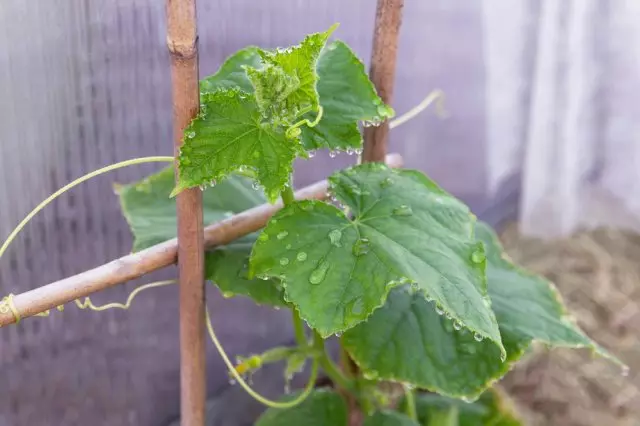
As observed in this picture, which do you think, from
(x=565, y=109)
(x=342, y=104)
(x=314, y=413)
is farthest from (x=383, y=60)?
(x=565, y=109)

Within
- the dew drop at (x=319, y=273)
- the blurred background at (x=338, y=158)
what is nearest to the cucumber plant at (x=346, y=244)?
the dew drop at (x=319, y=273)

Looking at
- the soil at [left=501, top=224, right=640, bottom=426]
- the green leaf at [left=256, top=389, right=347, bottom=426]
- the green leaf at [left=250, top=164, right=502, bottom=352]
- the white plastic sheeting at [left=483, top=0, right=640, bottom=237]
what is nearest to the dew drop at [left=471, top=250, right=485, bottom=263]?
the green leaf at [left=250, top=164, right=502, bottom=352]

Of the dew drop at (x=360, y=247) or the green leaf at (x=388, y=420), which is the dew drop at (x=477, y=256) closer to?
the dew drop at (x=360, y=247)

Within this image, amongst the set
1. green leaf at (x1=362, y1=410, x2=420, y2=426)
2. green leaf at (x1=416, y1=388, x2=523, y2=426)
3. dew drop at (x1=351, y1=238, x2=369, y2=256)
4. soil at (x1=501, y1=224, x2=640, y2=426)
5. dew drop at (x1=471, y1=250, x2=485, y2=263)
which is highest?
dew drop at (x1=351, y1=238, x2=369, y2=256)

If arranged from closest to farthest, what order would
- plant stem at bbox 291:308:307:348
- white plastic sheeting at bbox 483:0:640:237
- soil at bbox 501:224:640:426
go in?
plant stem at bbox 291:308:307:348 < soil at bbox 501:224:640:426 < white plastic sheeting at bbox 483:0:640:237

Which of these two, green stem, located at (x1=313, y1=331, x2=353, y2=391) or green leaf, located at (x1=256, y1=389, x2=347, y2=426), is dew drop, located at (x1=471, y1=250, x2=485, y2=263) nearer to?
green stem, located at (x1=313, y1=331, x2=353, y2=391)

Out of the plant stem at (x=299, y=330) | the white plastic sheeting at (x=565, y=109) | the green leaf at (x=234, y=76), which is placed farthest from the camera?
Result: the white plastic sheeting at (x=565, y=109)

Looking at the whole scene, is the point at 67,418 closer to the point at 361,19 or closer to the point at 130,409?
the point at 130,409
